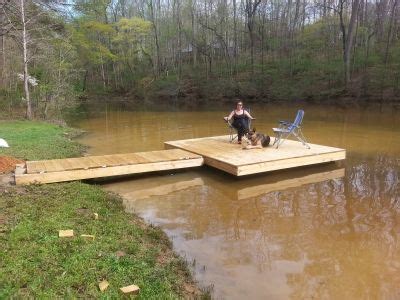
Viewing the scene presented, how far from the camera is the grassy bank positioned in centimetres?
299

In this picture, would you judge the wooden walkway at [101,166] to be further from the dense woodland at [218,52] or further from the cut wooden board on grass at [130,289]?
the dense woodland at [218,52]

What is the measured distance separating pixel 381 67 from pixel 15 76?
2192 cm

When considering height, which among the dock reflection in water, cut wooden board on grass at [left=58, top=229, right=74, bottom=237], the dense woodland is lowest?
the dock reflection in water

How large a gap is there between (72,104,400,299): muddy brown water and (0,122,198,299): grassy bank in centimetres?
41

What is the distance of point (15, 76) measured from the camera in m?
18.6

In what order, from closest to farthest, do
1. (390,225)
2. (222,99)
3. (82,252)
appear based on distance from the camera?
(82,252) → (390,225) → (222,99)

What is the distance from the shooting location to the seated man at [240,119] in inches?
357

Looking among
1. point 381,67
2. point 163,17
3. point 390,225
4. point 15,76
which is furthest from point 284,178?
point 163,17

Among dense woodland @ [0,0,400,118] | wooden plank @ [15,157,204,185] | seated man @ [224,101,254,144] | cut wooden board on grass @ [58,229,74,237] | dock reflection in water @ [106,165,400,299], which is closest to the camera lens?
dock reflection in water @ [106,165,400,299]

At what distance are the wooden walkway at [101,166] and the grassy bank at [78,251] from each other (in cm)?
55

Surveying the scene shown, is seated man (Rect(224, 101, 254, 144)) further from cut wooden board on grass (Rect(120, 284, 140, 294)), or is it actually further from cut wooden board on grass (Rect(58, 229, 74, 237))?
cut wooden board on grass (Rect(120, 284, 140, 294))

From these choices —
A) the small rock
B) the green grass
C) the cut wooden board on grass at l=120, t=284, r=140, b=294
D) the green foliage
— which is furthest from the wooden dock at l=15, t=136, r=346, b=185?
the cut wooden board on grass at l=120, t=284, r=140, b=294

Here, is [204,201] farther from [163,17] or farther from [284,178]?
[163,17]

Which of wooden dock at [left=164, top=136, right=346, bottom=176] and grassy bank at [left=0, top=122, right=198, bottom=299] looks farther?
wooden dock at [left=164, top=136, right=346, bottom=176]
